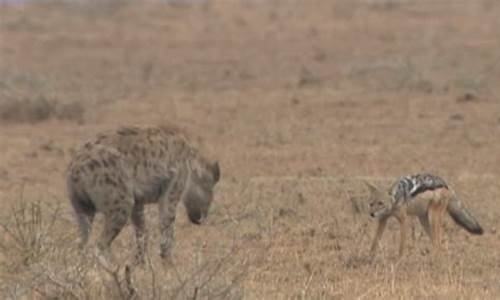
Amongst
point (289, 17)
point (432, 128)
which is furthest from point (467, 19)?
point (432, 128)

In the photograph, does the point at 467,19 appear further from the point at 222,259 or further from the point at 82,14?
the point at 222,259

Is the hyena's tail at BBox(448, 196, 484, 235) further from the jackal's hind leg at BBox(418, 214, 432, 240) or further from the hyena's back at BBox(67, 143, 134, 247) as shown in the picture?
the hyena's back at BBox(67, 143, 134, 247)

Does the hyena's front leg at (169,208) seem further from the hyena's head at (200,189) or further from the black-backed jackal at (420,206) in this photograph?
the black-backed jackal at (420,206)

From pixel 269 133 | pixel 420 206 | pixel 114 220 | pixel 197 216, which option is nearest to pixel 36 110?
pixel 269 133

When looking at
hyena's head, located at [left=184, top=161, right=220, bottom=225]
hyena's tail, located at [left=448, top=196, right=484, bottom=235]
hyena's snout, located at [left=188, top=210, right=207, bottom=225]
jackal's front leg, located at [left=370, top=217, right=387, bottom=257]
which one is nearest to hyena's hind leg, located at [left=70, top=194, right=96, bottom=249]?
hyena's head, located at [left=184, top=161, right=220, bottom=225]

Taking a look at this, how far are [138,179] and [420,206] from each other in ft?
7.54

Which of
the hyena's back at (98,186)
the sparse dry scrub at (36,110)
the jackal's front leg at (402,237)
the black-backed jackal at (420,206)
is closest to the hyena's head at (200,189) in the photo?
the hyena's back at (98,186)

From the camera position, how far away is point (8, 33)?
37.7 metres

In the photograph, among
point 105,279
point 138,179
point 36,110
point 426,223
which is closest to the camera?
point 105,279

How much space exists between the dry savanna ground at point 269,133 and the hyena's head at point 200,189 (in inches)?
11.7

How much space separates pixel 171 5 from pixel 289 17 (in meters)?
5.84

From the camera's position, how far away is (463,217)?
11.4m

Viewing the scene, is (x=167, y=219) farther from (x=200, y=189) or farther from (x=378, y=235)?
(x=378, y=235)

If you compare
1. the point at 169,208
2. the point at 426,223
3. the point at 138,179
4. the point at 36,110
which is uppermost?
the point at 138,179
